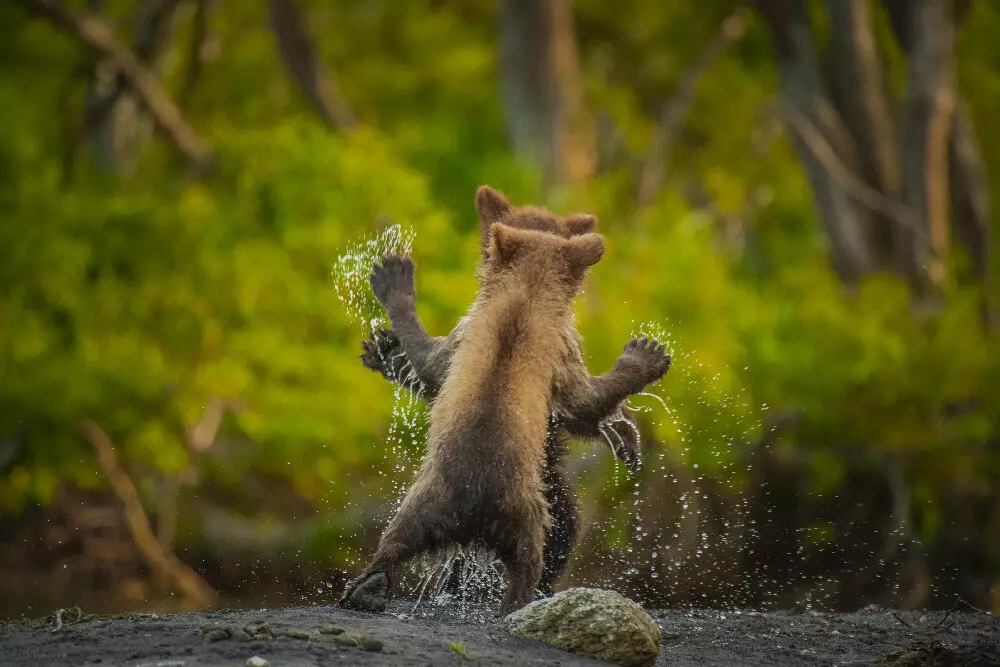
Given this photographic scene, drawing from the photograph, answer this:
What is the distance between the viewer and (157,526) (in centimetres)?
1394

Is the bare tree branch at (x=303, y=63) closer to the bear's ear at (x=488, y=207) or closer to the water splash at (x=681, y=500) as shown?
the water splash at (x=681, y=500)

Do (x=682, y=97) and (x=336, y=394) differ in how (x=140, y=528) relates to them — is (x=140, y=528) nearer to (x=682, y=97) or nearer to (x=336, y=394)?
(x=336, y=394)

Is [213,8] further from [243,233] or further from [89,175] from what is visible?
[243,233]

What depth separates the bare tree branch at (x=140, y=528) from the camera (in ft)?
43.7

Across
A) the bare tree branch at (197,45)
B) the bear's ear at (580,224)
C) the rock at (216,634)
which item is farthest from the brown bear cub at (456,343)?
the bare tree branch at (197,45)

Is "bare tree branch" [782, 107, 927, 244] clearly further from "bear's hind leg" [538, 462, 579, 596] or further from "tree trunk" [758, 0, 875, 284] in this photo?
"bear's hind leg" [538, 462, 579, 596]

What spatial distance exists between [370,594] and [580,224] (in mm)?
2453

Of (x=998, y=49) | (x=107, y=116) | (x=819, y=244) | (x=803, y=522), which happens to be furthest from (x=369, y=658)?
(x=819, y=244)

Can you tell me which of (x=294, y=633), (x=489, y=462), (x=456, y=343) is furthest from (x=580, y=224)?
(x=294, y=633)

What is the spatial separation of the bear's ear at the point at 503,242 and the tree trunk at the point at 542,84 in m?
10.2

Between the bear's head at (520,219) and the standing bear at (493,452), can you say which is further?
the bear's head at (520,219)

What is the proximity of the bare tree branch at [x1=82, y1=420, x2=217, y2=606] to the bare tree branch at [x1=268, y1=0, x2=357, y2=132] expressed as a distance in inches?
234

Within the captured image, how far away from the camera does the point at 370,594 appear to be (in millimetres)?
6500

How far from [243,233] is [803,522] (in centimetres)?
630
